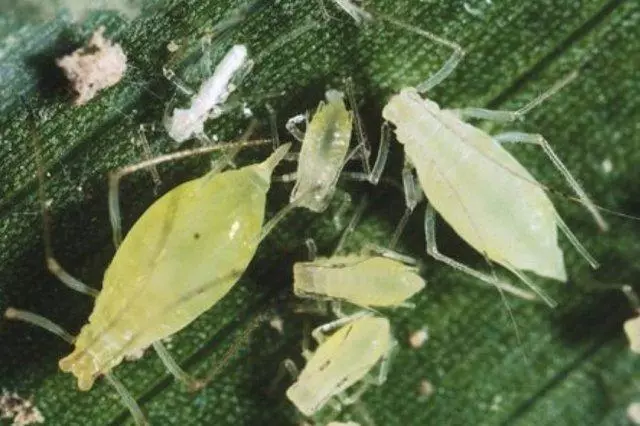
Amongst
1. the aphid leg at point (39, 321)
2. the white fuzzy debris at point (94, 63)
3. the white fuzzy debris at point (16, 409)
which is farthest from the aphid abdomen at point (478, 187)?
the white fuzzy debris at point (16, 409)

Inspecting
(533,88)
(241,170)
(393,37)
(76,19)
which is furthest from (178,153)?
(533,88)

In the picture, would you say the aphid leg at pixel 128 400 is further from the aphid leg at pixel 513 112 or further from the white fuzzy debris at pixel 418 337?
the aphid leg at pixel 513 112

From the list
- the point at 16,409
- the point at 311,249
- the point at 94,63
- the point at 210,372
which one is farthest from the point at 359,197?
the point at 16,409

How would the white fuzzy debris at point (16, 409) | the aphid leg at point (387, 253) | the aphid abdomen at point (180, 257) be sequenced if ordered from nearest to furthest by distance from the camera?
1. the aphid abdomen at point (180, 257)
2. the aphid leg at point (387, 253)
3. the white fuzzy debris at point (16, 409)

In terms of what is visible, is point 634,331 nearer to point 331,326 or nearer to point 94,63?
point 331,326

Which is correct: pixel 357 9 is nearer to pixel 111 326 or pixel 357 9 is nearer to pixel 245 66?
pixel 245 66

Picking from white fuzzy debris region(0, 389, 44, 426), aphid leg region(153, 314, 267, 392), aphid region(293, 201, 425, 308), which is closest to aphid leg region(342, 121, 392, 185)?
aphid region(293, 201, 425, 308)
